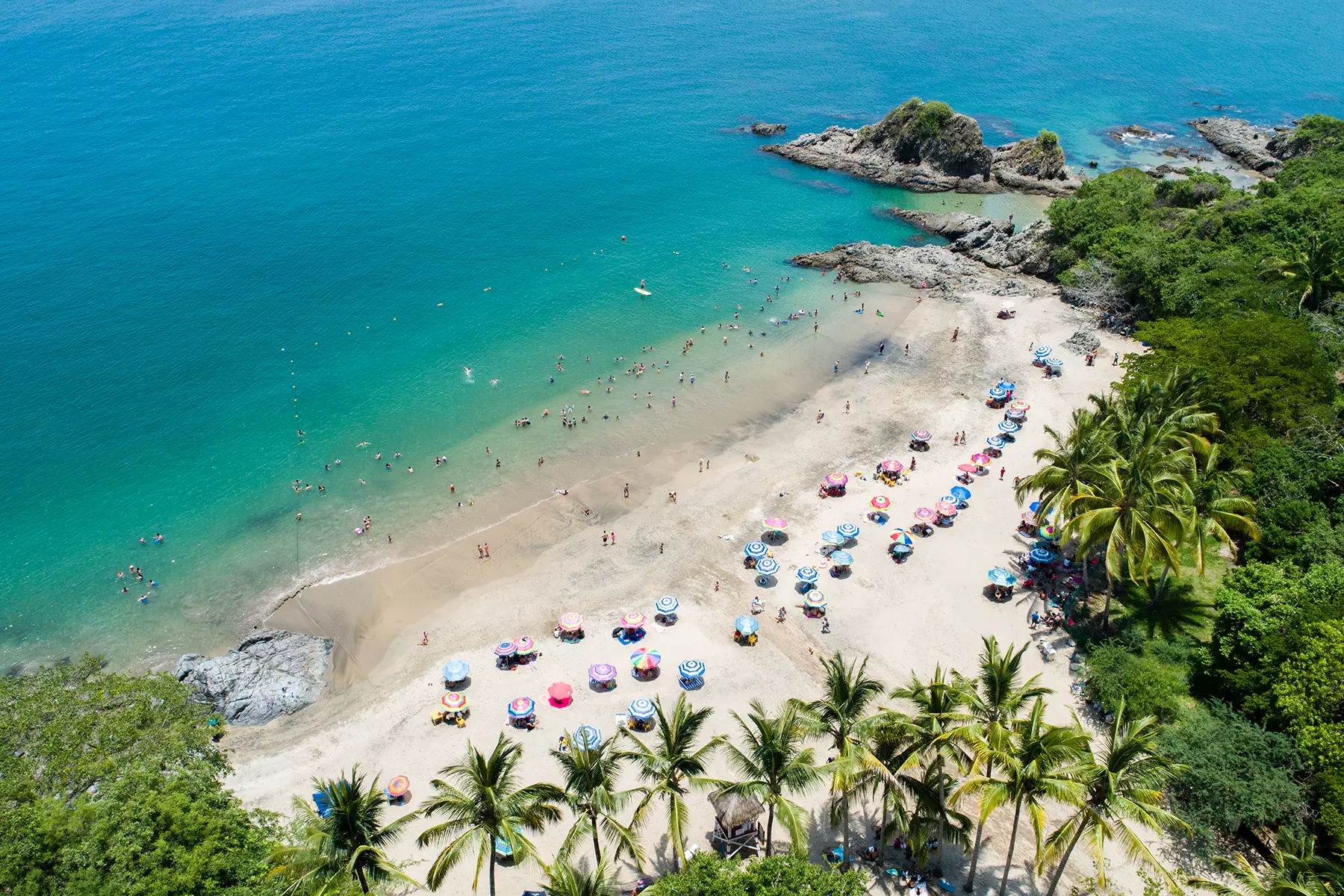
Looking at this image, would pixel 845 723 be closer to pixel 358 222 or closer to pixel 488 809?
pixel 488 809

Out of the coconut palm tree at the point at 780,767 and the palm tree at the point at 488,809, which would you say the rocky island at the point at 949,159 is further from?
the palm tree at the point at 488,809

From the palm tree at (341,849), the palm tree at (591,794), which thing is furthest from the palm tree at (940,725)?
the palm tree at (341,849)

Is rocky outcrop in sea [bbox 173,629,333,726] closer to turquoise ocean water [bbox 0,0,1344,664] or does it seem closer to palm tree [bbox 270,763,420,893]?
turquoise ocean water [bbox 0,0,1344,664]

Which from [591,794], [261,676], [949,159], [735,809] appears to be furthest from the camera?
[949,159]

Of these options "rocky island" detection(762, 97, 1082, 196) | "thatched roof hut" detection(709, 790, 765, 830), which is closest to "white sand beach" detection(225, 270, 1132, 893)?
"thatched roof hut" detection(709, 790, 765, 830)

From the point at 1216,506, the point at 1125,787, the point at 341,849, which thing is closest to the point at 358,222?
the point at 341,849

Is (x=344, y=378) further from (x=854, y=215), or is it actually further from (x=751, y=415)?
(x=854, y=215)

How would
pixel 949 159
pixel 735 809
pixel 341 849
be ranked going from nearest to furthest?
pixel 341 849 < pixel 735 809 < pixel 949 159
